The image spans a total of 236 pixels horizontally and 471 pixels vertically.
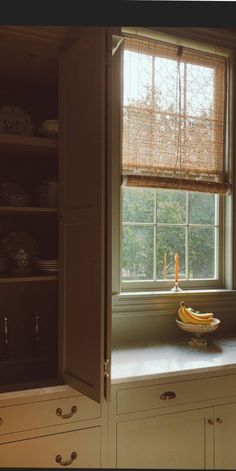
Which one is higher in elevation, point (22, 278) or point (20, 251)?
point (20, 251)

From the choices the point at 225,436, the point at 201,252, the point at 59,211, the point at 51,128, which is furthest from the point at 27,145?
the point at 225,436

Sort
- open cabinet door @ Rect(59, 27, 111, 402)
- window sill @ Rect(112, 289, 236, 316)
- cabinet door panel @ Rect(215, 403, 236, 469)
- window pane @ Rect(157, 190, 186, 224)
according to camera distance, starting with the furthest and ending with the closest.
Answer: window pane @ Rect(157, 190, 186, 224), window sill @ Rect(112, 289, 236, 316), cabinet door panel @ Rect(215, 403, 236, 469), open cabinet door @ Rect(59, 27, 111, 402)

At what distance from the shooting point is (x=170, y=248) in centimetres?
252

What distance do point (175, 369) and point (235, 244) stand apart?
1.20 metres

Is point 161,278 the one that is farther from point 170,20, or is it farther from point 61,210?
point 170,20

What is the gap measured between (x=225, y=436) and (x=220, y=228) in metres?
1.34

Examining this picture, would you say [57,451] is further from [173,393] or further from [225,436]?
[225,436]

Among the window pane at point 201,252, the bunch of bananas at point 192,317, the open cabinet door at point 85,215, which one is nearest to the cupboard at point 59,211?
the open cabinet door at point 85,215

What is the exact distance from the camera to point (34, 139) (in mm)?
1714

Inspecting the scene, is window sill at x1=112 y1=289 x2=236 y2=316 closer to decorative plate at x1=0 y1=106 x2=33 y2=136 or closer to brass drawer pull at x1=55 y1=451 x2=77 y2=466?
brass drawer pull at x1=55 y1=451 x2=77 y2=466

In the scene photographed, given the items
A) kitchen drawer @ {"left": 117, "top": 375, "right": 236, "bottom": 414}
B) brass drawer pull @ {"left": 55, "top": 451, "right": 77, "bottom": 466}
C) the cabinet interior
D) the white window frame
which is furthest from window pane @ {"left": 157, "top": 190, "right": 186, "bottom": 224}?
brass drawer pull @ {"left": 55, "top": 451, "right": 77, "bottom": 466}

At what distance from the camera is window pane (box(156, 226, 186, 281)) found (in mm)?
2482

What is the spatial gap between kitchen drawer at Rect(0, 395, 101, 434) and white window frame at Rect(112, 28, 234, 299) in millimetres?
782

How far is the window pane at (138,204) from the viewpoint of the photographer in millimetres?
2385
